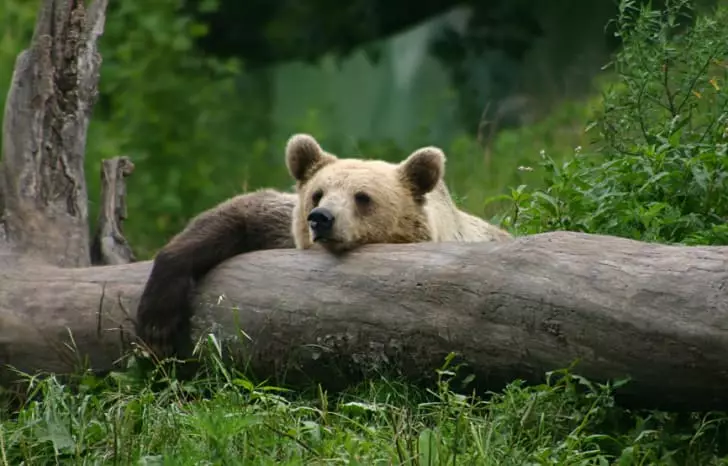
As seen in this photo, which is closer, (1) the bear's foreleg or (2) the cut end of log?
(1) the bear's foreleg

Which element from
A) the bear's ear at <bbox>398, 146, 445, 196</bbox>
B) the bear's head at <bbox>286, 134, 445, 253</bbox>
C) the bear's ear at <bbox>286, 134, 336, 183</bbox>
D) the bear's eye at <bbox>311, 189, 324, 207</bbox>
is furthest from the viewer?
the bear's ear at <bbox>286, 134, 336, 183</bbox>

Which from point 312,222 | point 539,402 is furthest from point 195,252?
point 539,402

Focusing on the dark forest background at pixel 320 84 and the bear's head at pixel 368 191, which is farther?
the dark forest background at pixel 320 84

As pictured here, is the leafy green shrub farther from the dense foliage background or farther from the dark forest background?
the dark forest background

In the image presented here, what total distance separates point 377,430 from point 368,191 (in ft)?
4.68

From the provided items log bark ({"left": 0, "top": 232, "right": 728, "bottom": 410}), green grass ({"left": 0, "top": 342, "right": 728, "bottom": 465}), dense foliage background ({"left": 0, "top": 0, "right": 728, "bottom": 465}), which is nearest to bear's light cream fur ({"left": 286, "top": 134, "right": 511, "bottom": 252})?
dense foliage background ({"left": 0, "top": 0, "right": 728, "bottom": 465})

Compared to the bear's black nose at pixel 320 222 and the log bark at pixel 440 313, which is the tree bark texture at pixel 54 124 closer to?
the log bark at pixel 440 313

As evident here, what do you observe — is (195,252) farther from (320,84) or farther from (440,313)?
(320,84)

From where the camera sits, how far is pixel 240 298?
4.93m

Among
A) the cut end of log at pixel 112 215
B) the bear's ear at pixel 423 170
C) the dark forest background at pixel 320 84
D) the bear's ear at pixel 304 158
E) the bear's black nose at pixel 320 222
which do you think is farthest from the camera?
the dark forest background at pixel 320 84

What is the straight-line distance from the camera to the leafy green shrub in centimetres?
502

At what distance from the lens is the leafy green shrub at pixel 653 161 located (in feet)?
16.5

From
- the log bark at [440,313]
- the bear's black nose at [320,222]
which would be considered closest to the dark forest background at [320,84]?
the log bark at [440,313]

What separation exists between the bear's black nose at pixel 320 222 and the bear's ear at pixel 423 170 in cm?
67
